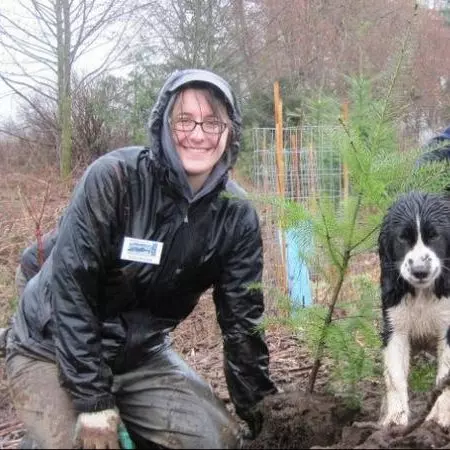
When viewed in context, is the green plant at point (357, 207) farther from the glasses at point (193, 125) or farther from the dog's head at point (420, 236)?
the glasses at point (193, 125)

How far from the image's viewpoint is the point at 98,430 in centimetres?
258

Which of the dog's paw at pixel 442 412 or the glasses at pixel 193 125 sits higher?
the glasses at pixel 193 125

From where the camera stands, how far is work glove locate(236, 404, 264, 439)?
10.2 ft

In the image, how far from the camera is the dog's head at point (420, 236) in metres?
2.94

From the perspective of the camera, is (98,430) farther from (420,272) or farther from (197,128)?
(420,272)

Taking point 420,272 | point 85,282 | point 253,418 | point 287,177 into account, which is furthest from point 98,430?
point 287,177

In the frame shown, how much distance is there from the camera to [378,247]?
3209mm

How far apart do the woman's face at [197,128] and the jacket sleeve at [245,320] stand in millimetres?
411

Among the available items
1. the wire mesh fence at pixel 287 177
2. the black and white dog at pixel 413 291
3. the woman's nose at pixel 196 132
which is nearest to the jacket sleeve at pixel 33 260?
the woman's nose at pixel 196 132

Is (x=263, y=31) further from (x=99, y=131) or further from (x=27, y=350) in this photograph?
(x=27, y=350)

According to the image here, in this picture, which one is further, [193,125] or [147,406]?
[147,406]

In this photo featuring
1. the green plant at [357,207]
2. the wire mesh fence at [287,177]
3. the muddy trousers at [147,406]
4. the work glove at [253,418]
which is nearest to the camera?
the green plant at [357,207]

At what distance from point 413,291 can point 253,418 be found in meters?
1.00

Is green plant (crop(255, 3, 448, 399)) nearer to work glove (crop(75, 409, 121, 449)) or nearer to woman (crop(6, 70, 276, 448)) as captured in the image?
woman (crop(6, 70, 276, 448))
